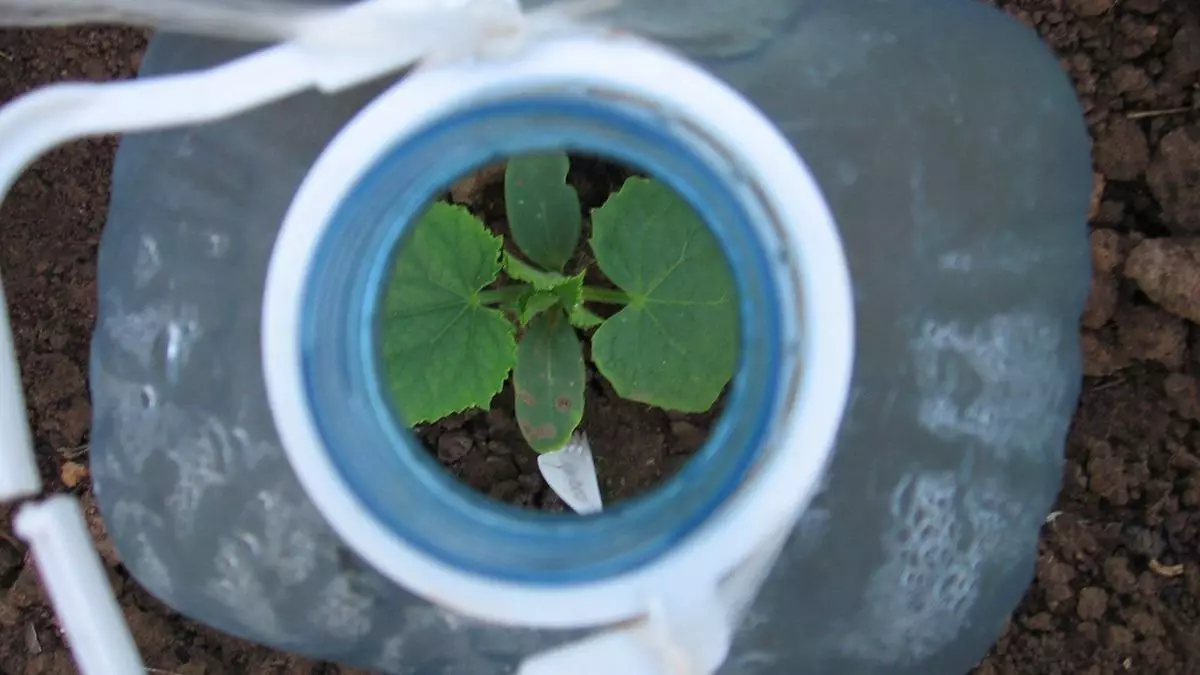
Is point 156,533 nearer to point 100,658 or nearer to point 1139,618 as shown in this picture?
point 100,658

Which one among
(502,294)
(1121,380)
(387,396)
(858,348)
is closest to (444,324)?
(502,294)

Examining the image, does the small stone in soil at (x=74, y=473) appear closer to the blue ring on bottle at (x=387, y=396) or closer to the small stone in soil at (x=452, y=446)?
the small stone in soil at (x=452, y=446)

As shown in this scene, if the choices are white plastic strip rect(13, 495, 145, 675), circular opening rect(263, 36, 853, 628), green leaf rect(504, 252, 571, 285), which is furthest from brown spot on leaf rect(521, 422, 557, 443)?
white plastic strip rect(13, 495, 145, 675)

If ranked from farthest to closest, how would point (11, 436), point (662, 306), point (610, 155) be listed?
point (662, 306) < point (610, 155) < point (11, 436)

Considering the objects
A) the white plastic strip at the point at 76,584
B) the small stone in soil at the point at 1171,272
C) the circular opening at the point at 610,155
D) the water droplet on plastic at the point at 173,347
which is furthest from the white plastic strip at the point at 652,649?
the small stone in soil at the point at 1171,272

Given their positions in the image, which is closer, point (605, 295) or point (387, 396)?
point (387, 396)

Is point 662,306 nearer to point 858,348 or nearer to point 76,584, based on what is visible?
point 858,348

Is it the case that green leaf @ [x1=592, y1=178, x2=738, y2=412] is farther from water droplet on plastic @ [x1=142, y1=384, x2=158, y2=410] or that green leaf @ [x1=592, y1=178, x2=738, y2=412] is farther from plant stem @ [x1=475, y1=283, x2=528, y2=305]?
water droplet on plastic @ [x1=142, y1=384, x2=158, y2=410]

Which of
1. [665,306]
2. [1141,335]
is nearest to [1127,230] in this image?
[1141,335]
